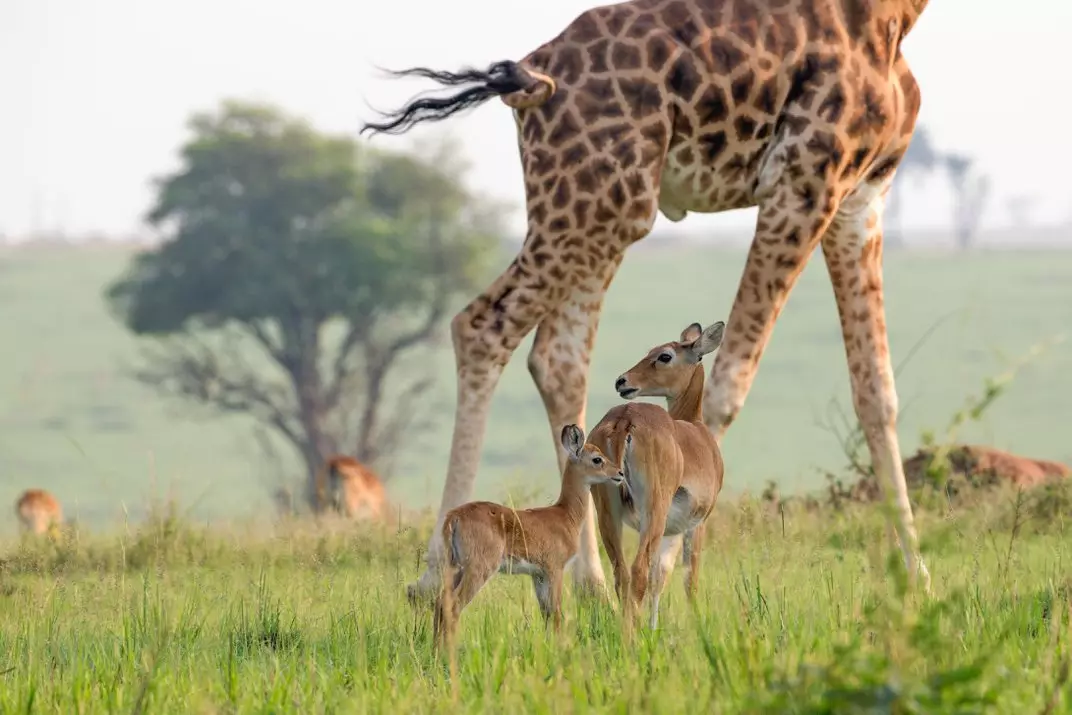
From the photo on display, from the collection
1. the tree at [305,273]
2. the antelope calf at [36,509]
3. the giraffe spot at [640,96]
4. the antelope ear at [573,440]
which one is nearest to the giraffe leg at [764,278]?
the giraffe spot at [640,96]

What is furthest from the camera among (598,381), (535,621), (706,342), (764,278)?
(598,381)

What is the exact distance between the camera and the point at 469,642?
199 inches

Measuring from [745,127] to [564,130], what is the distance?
800 mm

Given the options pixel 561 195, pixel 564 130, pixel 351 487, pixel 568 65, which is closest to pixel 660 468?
pixel 561 195

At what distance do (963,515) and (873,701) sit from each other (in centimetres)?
593

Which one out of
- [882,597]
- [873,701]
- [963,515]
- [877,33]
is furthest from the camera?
[963,515]

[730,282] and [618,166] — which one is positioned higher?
[730,282]

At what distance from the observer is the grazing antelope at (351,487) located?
14695 millimetres

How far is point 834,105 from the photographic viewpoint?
6.58 meters

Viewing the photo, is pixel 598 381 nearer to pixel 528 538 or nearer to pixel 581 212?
pixel 581 212

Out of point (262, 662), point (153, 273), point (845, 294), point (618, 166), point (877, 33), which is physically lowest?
point (262, 662)

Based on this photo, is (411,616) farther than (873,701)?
Yes

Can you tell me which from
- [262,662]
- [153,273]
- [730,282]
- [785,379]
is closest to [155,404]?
[153,273]

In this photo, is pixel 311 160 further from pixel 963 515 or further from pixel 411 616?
pixel 411 616
